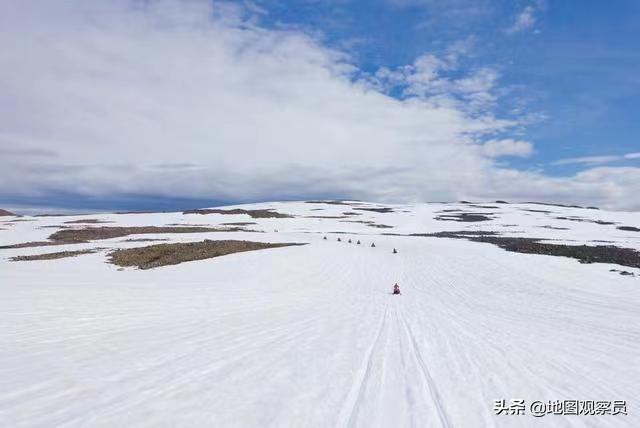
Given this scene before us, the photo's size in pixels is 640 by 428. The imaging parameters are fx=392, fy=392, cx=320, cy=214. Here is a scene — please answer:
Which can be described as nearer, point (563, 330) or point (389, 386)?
point (389, 386)

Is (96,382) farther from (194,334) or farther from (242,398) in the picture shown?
(194,334)

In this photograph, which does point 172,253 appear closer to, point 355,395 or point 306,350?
point 306,350

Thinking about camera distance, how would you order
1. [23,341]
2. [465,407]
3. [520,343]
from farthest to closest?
[520,343] < [23,341] < [465,407]

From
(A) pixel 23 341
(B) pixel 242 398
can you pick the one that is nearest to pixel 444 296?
(B) pixel 242 398

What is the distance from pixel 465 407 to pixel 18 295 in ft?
49.7

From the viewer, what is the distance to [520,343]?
30.8 ft

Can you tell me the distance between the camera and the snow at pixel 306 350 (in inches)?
208

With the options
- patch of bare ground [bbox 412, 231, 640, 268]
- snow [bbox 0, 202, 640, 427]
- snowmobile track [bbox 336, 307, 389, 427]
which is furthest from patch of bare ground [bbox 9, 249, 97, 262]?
patch of bare ground [bbox 412, 231, 640, 268]

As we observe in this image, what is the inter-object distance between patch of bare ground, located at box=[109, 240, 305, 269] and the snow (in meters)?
5.36

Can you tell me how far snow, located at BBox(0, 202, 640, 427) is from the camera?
5277 mm

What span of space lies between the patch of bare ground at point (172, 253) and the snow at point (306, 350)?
5.36m

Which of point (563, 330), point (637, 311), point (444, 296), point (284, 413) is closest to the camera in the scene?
point (284, 413)

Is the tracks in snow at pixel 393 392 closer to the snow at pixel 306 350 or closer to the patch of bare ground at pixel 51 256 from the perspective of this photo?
the snow at pixel 306 350

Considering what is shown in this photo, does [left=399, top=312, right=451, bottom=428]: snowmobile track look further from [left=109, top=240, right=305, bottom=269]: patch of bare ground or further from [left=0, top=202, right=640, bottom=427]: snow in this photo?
[left=109, top=240, right=305, bottom=269]: patch of bare ground
